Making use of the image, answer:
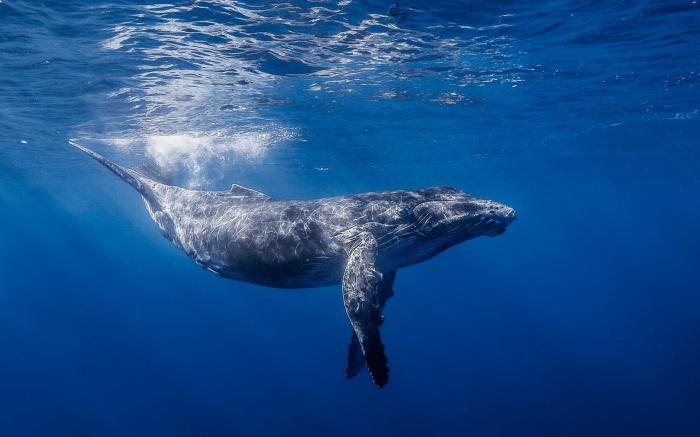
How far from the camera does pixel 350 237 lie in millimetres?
6742

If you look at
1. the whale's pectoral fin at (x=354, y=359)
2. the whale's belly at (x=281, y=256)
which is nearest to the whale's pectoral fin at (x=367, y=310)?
the whale's belly at (x=281, y=256)

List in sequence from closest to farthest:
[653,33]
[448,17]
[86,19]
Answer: [86,19] < [448,17] < [653,33]

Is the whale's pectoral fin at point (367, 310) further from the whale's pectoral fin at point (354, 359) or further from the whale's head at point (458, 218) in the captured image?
the whale's pectoral fin at point (354, 359)

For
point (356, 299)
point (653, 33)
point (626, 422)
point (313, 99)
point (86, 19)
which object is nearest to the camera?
point (356, 299)

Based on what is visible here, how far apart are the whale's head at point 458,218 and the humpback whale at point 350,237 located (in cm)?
2

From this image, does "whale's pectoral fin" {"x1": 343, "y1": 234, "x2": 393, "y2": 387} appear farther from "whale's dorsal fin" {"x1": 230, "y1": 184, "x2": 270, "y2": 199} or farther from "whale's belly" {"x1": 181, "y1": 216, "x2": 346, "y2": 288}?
"whale's dorsal fin" {"x1": 230, "y1": 184, "x2": 270, "y2": 199}

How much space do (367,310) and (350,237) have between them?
1.78 metres

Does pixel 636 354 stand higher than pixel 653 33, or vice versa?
pixel 653 33

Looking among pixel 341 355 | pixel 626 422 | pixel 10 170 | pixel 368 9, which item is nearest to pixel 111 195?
pixel 10 170

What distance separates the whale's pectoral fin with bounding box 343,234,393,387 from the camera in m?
4.95

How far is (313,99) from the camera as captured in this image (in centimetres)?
2067

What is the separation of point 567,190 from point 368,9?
219 feet

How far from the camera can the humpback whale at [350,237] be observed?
590 centimetres

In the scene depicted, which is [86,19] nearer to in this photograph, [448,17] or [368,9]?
[368,9]
